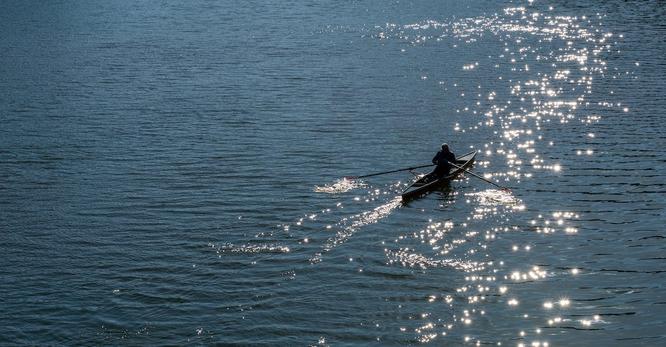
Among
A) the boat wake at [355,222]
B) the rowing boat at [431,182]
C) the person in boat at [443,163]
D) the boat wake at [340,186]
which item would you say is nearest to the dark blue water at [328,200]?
the boat wake at [355,222]

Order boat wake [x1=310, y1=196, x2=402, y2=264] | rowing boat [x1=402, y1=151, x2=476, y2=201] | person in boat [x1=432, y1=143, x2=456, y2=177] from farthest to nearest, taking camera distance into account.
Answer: person in boat [x1=432, y1=143, x2=456, y2=177], rowing boat [x1=402, y1=151, x2=476, y2=201], boat wake [x1=310, y1=196, x2=402, y2=264]

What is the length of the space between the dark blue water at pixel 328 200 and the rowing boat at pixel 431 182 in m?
0.69

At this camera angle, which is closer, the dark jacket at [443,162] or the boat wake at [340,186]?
the boat wake at [340,186]

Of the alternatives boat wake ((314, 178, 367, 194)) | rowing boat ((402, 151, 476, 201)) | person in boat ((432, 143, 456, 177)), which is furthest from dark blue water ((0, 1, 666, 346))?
person in boat ((432, 143, 456, 177))

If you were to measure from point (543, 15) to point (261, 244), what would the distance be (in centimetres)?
→ 9779

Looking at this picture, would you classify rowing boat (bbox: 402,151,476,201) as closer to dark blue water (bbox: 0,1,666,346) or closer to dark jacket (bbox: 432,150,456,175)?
dark jacket (bbox: 432,150,456,175)

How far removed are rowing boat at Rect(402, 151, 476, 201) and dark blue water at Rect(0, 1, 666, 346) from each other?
0.69 meters

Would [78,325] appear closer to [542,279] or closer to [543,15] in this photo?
[542,279]

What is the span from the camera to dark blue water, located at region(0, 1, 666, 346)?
30219 millimetres

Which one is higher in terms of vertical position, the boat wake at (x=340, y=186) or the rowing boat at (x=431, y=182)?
the rowing boat at (x=431, y=182)

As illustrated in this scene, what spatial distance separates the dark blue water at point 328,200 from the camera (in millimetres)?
30219

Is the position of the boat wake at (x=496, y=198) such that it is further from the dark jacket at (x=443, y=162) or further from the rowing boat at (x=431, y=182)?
the dark jacket at (x=443, y=162)

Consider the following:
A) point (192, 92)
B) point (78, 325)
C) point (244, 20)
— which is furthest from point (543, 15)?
point (78, 325)

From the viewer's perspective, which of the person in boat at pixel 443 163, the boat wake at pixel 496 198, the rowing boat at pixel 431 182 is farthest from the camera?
the person in boat at pixel 443 163
